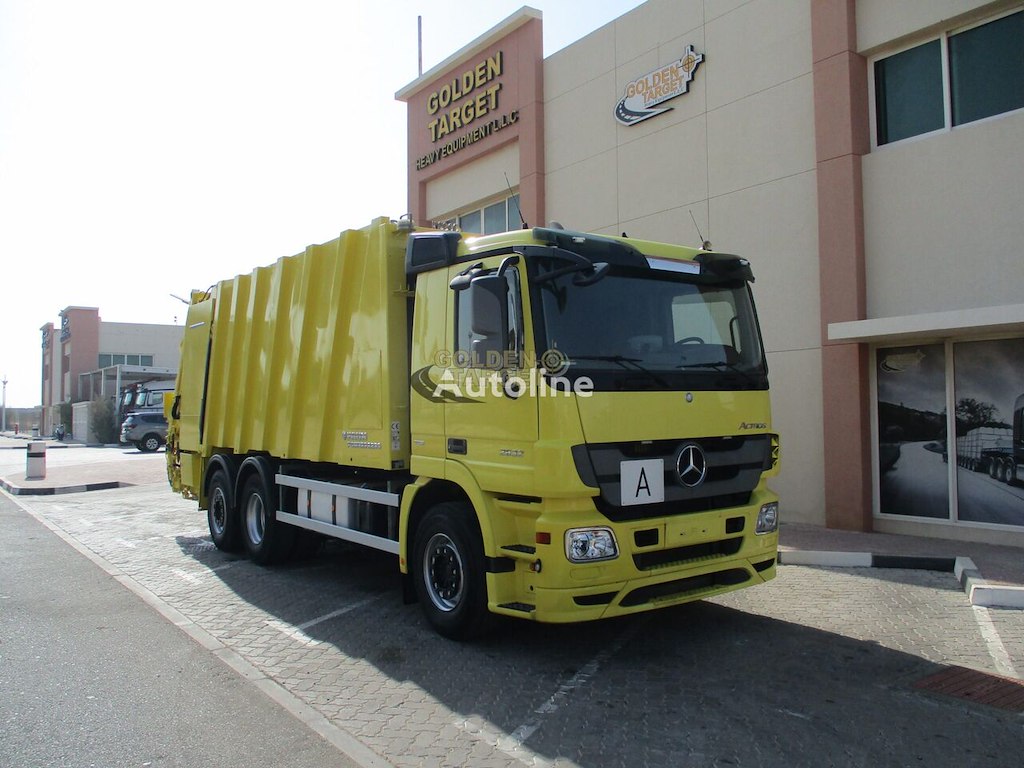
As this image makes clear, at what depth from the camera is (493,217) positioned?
650 inches

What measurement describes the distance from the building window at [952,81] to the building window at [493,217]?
7349 mm

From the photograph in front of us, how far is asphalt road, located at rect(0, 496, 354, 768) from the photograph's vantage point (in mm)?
4039

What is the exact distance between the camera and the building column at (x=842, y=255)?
9.64 meters

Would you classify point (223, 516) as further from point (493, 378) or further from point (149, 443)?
point (149, 443)

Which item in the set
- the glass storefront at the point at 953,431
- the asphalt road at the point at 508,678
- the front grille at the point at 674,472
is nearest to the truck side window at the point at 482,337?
the front grille at the point at 674,472

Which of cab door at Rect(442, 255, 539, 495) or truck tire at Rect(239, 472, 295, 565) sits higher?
cab door at Rect(442, 255, 539, 495)

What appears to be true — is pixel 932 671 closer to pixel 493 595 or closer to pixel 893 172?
Answer: pixel 493 595

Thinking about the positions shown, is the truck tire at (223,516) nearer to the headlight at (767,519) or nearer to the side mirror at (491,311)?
the side mirror at (491,311)

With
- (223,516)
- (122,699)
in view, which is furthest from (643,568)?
(223,516)

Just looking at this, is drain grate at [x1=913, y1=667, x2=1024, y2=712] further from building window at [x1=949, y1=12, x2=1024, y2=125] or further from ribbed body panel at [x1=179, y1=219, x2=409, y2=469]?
building window at [x1=949, y1=12, x2=1024, y2=125]

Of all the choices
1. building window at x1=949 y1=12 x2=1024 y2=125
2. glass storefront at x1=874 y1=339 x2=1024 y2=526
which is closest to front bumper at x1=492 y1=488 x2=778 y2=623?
glass storefront at x1=874 y1=339 x2=1024 y2=526

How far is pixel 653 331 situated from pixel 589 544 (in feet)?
5.23

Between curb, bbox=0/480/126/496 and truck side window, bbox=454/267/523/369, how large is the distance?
15734mm

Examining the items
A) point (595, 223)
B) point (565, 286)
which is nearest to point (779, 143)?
point (595, 223)
